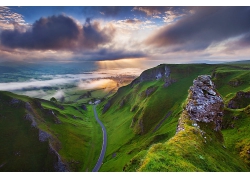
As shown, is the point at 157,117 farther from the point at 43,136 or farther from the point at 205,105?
the point at 205,105

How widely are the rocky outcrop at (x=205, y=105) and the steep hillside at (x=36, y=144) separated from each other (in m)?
48.1

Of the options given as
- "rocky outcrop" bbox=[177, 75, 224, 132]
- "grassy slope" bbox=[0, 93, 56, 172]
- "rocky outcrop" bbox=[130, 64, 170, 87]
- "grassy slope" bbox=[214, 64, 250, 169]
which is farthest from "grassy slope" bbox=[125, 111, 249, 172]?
"rocky outcrop" bbox=[130, 64, 170, 87]

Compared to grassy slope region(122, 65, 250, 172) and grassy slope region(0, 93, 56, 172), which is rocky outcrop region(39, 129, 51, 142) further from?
grassy slope region(122, 65, 250, 172)

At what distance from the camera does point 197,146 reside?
13.8 metres

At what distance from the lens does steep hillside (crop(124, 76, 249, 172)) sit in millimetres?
11180

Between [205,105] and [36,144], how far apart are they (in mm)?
60633

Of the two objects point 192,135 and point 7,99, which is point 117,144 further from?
point 192,135

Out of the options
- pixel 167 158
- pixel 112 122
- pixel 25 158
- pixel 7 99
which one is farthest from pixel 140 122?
pixel 167 158

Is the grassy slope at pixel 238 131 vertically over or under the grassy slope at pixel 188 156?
under

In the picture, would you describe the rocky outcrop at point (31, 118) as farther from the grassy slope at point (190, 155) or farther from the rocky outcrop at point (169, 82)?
the rocky outcrop at point (169, 82)

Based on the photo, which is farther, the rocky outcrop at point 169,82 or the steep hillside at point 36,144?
the rocky outcrop at point 169,82

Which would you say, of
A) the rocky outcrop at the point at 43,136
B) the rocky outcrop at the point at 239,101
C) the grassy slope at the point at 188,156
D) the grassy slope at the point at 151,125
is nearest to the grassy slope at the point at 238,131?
the rocky outcrop at the point at 239,101

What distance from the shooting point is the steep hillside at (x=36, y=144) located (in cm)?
5347

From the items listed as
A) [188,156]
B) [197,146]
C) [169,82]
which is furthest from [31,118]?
[169,82]
